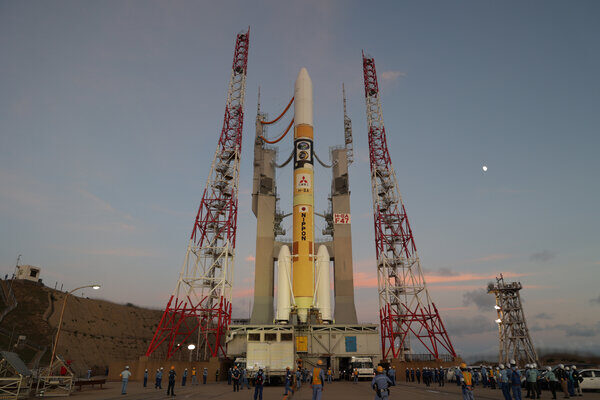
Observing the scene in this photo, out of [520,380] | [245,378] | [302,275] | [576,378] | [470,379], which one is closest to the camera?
[470,379]

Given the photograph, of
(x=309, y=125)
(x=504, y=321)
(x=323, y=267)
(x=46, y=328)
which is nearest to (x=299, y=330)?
(x=323, y=267)

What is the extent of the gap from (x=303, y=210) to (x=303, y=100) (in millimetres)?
16179

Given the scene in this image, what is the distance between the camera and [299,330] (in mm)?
46719

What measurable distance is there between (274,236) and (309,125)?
1880 centimetres

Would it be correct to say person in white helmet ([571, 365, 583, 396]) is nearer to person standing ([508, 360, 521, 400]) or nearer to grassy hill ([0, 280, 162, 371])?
person standing ([508, 360, 521, 400])

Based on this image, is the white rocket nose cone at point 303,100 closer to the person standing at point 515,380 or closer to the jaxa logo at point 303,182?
the jaxa logo at point 303,182

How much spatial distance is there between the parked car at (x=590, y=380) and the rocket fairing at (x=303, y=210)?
94.8 feet

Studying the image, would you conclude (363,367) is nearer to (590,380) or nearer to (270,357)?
(270,357)

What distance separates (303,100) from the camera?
55.7 metres

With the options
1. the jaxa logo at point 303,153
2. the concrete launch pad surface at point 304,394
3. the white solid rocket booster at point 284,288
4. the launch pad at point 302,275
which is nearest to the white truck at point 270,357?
the launch pad at point 302,275

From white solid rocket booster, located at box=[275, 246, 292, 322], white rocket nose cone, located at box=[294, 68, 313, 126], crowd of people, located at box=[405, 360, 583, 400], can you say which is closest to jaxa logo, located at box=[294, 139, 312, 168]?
white rocket nose cone, located at box=[294, 68, 313, 126]

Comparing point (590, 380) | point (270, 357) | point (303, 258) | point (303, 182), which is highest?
point (303, 182)

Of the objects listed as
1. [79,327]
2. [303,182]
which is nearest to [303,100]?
[303,182]

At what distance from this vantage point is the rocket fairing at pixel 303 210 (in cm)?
4862
